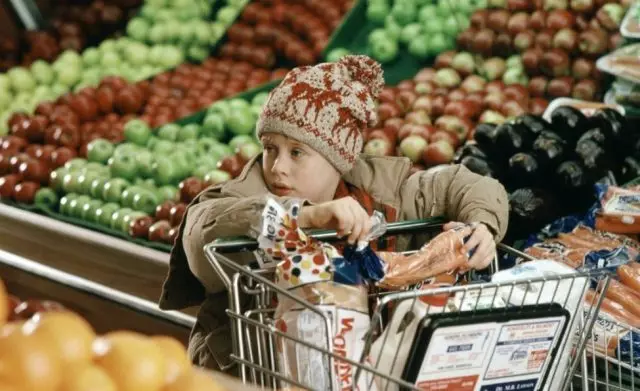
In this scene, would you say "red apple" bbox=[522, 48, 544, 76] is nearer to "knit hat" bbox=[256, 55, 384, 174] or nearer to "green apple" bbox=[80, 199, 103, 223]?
"green apple" bbox=[80, 199, 103, 223]

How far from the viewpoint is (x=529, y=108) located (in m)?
4.98

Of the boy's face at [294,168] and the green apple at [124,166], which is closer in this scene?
the boy's face at [294,168]

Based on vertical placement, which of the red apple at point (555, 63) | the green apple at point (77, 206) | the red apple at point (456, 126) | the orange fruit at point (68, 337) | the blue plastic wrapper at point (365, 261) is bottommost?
the green apple at point (77, 206)

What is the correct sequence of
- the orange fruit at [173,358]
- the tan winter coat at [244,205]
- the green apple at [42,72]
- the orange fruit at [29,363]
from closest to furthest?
the orange fruit at [29,363], the orange fruit at [173,358], the tan winter coat at [244,205], the green apple at [42,72]

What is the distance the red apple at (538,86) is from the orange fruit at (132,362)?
4.13m

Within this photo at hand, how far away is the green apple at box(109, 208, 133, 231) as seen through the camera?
478cm

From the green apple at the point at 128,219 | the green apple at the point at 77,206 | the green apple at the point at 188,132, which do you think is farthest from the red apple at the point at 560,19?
the green apple at the point at 77,206

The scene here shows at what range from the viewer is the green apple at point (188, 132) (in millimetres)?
5309

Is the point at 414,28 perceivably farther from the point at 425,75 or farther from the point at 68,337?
the point at 68,337

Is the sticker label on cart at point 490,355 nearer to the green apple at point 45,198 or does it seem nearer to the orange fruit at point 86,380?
the orange fruit at point 86,380

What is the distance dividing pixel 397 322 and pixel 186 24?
4.57 meters

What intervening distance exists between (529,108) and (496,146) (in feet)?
3.59

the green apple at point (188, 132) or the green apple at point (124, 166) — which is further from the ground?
the green apple at point (188, 132)

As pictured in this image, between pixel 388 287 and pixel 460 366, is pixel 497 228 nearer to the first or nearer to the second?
pixel 388 287
